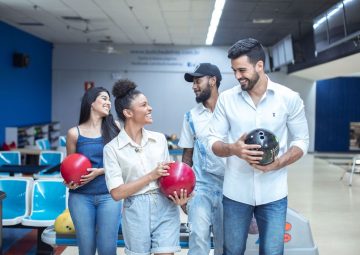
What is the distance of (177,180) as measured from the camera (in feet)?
7.10

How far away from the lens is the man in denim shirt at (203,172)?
106 inches

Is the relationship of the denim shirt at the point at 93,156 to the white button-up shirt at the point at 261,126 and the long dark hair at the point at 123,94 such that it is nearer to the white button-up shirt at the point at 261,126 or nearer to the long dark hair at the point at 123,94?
the long dark hair at the point at 123,94

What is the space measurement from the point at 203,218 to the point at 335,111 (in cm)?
1298

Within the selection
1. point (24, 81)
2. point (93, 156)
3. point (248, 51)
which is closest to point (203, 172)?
point (93, 156)

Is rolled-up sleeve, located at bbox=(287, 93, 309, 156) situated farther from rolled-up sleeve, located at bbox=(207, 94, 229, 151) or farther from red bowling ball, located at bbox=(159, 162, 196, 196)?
red bowling ball, located at bbox=(159, 162, 196, 196)

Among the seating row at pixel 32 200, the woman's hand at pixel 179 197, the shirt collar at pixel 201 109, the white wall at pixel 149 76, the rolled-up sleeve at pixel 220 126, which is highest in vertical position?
the white wall at pixel 149 76

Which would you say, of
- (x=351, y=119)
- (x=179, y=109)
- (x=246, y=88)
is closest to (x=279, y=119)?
(x=246, y=88)

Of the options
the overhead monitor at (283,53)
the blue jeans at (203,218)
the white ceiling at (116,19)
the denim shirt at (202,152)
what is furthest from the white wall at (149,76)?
the blue jeans at (203,218)

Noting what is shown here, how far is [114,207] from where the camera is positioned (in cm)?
282

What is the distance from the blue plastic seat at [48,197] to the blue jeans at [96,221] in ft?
4.96

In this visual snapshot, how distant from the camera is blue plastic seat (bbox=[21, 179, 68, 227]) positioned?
426cm

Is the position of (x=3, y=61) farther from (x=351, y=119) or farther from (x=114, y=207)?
(x=351, y=119)

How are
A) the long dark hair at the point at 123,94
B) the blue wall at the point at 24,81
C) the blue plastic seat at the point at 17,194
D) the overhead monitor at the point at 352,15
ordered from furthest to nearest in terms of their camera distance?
the blue wall at the point at 24,81 → the overhead monitor at the point at 352,15 → the blue plastic seat at the point at 17,194 → the long dark hair at the point at 123,94

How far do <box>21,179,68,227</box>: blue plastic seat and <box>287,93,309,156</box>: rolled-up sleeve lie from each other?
273 centimetres
